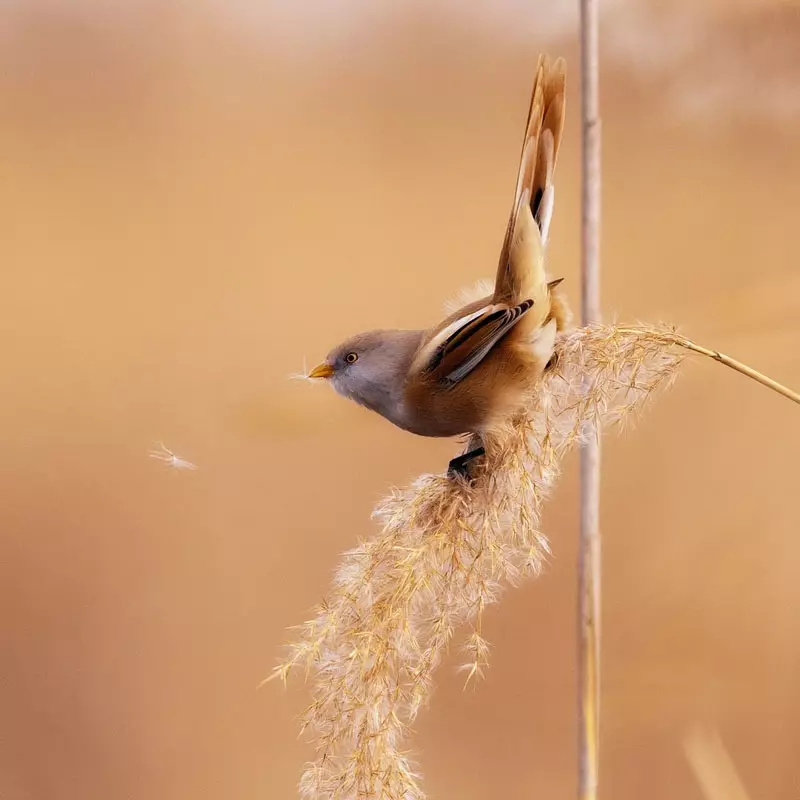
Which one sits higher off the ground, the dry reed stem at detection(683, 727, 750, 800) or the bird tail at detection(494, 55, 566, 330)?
the bird tail at detection(494, 55, 566, 330)

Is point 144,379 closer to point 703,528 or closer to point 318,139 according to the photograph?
point 318,139

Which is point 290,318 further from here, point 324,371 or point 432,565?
point 432,565

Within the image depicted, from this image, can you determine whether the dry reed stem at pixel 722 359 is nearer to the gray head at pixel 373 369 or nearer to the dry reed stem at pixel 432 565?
the dry reed stem at pixel 432 565

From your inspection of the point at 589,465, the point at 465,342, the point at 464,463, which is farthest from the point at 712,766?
the point at 465,342

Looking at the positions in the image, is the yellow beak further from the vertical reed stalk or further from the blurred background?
the vertical reed stalk

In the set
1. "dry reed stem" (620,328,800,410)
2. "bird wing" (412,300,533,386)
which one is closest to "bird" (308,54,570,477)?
"bird wing" (412,300,533,386)

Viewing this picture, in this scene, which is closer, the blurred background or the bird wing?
the bird wing

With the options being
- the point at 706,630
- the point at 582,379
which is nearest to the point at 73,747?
the point at 582,379
